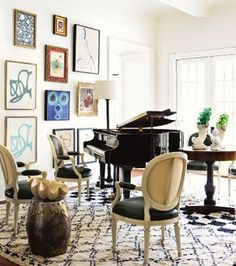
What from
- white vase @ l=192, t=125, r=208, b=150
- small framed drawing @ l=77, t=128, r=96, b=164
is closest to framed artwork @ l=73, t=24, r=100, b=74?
small framed drawing @ l=77, t=128, r=96, b=164

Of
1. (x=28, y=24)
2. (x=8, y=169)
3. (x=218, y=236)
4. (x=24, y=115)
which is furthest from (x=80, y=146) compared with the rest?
(x=218, y=236)

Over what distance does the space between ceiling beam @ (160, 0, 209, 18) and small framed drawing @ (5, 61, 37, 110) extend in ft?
8.47

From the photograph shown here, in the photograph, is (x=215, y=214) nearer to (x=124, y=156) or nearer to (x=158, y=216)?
(x=124, y=156)

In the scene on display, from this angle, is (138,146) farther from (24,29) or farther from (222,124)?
(24,29)

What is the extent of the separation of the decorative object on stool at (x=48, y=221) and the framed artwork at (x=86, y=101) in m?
3.32

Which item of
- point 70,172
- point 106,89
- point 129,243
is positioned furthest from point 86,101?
point 129,243

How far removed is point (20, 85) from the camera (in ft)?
18.3

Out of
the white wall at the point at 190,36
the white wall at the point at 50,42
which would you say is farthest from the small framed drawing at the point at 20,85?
the white wall at the point at 190,36

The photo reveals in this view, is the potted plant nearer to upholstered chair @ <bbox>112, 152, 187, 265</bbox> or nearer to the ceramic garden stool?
upholstered chair @ <bbox>112, 152, 187, 265</bbox>

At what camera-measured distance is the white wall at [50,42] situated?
17.7 feet

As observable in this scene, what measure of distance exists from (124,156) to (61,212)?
138 centimetres

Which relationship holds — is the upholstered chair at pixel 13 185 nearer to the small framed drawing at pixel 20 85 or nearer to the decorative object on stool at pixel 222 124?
the small framed drawing at pixel 20 85

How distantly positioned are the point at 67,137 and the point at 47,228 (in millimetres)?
3220

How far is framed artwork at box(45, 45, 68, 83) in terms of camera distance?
234 inches
